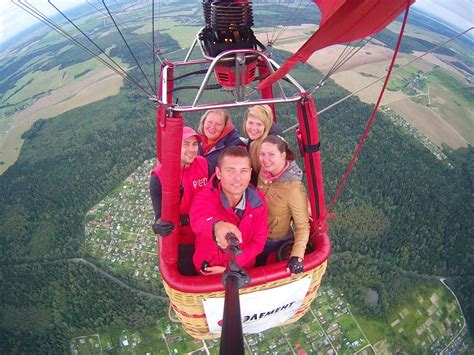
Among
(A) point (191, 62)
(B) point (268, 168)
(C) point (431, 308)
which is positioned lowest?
(C) point (431, 308)

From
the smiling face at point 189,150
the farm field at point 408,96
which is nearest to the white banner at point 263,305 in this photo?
the smiling face at point 189,150

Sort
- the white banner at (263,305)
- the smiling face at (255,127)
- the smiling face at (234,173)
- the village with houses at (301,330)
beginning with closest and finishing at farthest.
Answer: the smiling face at (234,173) < the white banner at (263,305) < the smiling face at (255,127) < the village with houses at (301,330)

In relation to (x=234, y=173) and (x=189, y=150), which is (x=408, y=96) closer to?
(x=189, y=150)

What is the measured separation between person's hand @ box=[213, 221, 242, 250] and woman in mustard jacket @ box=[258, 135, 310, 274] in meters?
0.79

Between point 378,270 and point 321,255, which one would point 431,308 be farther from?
point 321,255

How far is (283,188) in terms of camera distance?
281cm

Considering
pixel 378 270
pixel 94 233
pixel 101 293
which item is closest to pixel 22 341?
pixel 101 293

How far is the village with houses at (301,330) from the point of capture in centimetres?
2272

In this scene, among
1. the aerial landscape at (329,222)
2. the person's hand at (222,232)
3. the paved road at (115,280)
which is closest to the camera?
the person's hand at (222,232)

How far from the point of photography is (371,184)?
34812 millimetres

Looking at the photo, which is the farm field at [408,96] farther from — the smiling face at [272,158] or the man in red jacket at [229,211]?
the man in red jacket at [229,211]

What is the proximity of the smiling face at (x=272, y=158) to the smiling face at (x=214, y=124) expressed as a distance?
736 millimetres

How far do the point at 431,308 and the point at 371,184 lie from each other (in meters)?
12.8

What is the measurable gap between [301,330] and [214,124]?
23.0m
